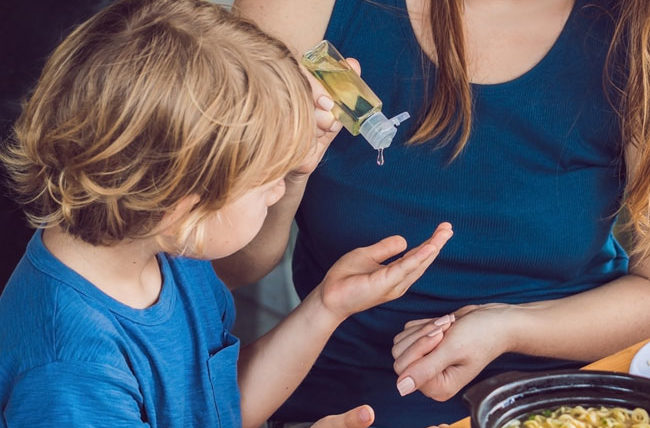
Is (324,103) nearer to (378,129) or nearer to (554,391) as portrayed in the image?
(378,129)

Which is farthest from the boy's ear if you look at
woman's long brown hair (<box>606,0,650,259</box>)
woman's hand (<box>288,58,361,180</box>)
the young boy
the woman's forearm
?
woman's long brown hair (<box>606,0,650,259</box>)

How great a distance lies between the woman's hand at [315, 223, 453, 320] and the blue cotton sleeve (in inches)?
15.5

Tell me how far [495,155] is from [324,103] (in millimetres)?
353

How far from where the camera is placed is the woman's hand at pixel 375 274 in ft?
4.13

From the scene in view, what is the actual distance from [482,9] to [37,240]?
2.69ft

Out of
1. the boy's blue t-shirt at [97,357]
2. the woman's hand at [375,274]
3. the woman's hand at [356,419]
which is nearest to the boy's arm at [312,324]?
the woman's hand at [375,274]

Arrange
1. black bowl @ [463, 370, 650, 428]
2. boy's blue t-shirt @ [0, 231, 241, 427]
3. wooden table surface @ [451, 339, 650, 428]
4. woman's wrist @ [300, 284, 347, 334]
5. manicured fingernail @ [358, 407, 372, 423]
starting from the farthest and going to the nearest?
woman's wrist @ [300, 284, 347, 334]
wooden table surface @ [451, 339, 650, 428]
manicured fingernail @ [358, 407, 372, 423]
boy's blue t-shirt @ [0, 231, 241, 427]
black bowl @ [463, 370, 650, 428]

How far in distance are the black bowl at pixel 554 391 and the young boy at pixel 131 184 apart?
255mm

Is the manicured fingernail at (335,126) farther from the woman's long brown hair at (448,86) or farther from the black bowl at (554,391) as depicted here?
the black bowl at (554,391)

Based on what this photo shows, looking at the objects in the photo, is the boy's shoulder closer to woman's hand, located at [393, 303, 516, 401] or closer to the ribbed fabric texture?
woman's hand, located at [393, 303, 516, 401]

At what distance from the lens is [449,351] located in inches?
51.9

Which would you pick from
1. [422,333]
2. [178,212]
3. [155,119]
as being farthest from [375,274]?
[155,119]

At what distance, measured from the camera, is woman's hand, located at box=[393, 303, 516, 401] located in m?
1.29

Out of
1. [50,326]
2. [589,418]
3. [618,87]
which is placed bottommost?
[589,418]
